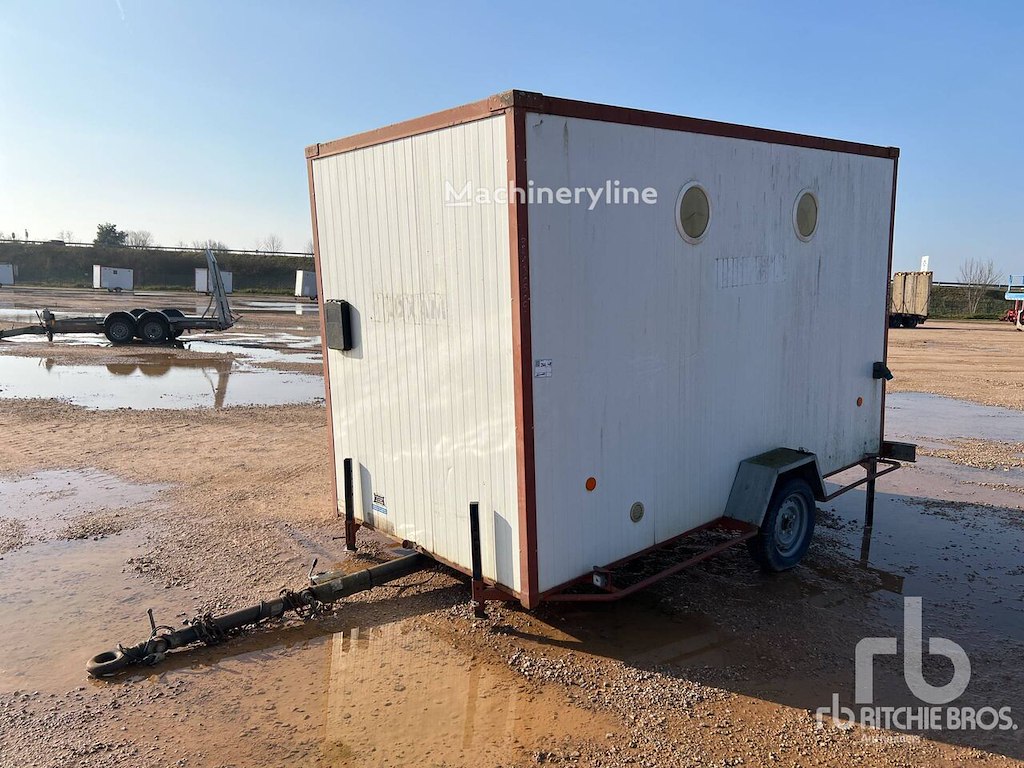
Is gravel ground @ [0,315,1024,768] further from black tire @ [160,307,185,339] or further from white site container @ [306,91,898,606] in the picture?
black tire @ [160,307,185,339]

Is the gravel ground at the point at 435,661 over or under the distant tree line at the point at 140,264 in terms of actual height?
under

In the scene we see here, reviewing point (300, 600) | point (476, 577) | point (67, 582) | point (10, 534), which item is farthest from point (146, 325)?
point (476, 577)

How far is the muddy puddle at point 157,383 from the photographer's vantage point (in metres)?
14.5

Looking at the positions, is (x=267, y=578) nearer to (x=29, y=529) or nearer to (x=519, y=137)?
(x=29, y=529)

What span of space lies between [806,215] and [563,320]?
3111 millimetres

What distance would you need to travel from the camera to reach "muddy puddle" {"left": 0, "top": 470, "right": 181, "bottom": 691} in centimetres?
500

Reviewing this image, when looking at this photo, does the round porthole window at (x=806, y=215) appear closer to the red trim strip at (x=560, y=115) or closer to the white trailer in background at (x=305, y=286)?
the red trim strip at (x=560, y=115)

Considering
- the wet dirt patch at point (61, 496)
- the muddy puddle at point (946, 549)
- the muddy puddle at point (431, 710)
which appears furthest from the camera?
the wet dirt patch at point (61, 496)

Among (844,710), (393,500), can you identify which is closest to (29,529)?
(393,500)

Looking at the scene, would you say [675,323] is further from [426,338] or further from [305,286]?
[305,286]

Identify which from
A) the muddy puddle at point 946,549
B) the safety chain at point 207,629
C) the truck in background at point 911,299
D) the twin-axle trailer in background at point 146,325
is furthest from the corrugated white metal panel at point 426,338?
the truck in background at point 911,299

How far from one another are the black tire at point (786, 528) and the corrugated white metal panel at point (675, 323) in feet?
1.46

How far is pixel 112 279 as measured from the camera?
1969 inches

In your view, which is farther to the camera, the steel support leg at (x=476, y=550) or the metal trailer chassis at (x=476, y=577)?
the steel support leg at (x=476, y=550)
